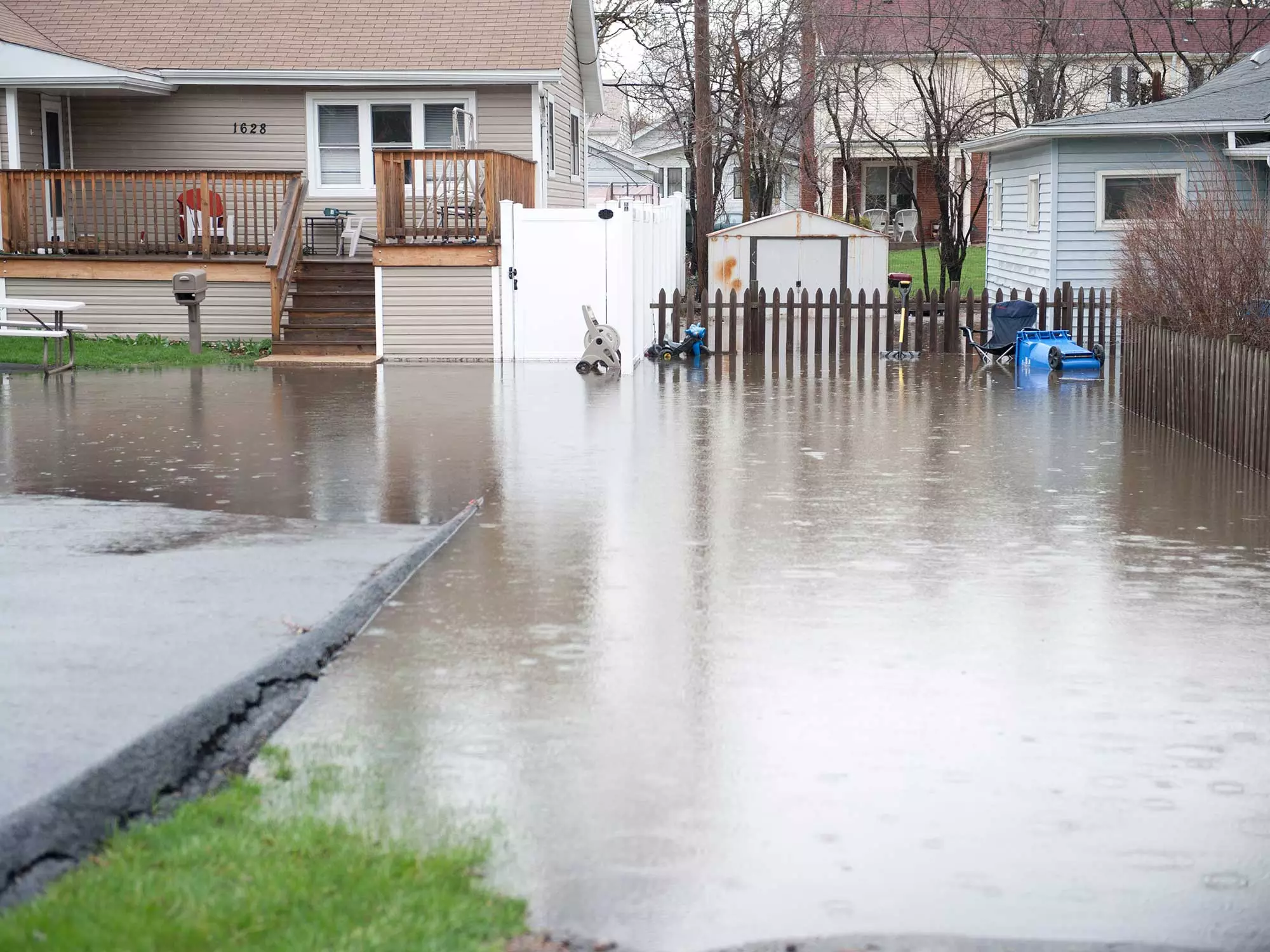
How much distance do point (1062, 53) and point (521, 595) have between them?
98.0 feet

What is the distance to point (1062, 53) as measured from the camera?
115 feet

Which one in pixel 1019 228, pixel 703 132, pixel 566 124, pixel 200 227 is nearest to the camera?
pixel 200 227

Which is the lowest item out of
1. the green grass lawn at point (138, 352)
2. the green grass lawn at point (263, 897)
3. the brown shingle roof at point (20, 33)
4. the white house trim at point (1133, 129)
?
the green grass lawn at point (263, 897)

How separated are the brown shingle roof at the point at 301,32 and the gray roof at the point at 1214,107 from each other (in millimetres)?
8425

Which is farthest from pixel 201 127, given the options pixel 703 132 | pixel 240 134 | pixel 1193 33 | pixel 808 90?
pixel 1193 33

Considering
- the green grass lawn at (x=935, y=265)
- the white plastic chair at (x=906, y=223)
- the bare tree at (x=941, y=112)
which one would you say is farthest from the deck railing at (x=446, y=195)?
the white plastic chair at (x=906, y=223)

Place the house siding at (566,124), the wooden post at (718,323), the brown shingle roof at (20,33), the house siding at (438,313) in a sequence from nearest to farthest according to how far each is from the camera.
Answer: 1. the house siding at (438,313)
2. the wooden post at (718,323)
3. the brown shingle roof at (20,33)
4. the house siding at (566,124)

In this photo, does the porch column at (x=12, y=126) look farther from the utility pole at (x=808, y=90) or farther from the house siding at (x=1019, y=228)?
the utility pole at (x=808, y=90)

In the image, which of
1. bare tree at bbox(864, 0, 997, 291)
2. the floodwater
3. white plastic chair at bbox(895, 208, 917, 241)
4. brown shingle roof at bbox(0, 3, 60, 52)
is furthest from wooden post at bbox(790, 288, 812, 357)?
white plastic chair at bbox(895, 208, 917, 241)

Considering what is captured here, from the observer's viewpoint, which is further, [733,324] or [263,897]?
[733,324]

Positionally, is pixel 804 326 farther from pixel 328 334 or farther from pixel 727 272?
pixel 727 272

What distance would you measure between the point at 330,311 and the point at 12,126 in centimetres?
569

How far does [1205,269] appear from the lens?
48.9ft

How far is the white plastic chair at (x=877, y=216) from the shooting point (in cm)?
5030
